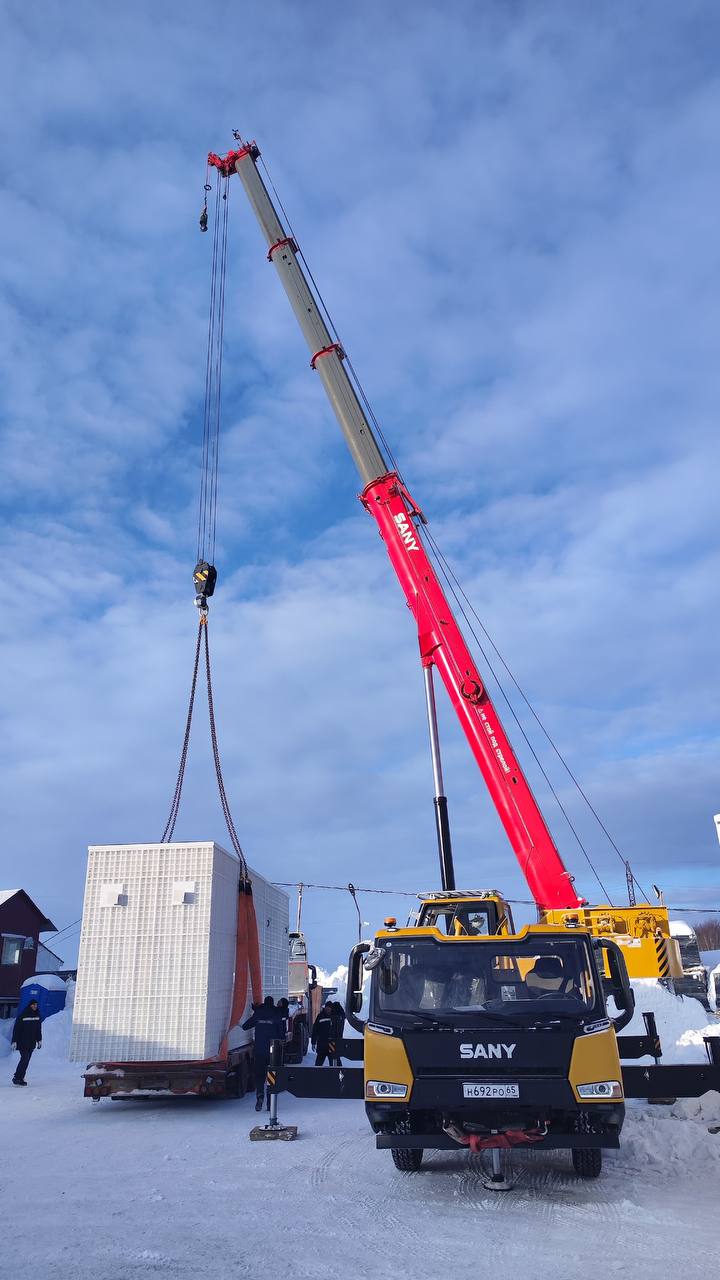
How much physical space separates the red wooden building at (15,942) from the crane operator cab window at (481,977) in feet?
94.7

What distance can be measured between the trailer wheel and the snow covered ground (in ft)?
0.40

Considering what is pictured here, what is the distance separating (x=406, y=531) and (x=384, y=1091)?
11.6 m

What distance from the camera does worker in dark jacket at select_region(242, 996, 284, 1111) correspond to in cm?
1247

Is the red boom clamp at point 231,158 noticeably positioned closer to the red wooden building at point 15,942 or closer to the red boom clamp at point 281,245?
the red boom clamp at point 281,245

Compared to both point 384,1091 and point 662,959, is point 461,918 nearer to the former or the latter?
point 384,1091

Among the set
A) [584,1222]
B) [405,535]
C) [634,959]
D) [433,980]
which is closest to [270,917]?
[634,959]

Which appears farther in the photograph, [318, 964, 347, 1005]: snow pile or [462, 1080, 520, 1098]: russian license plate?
[318, 964, 347, 1005]: snow pile

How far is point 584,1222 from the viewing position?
6.48 metres

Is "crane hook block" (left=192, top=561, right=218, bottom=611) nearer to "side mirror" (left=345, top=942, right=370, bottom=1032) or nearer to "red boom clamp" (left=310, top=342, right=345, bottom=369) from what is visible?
"red boom clamp" (left=310, top=342, right=345, bottom=369)

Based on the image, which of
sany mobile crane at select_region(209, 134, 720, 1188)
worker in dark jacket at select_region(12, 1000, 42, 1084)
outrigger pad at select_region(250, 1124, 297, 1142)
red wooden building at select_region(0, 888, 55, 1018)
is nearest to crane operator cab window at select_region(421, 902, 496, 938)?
sany mobile crane at select_region(209, 134, 720, 1188)

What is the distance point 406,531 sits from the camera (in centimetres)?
1708

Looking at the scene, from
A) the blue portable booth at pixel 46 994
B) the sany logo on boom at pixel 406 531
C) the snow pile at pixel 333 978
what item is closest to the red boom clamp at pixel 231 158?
the sany logo on boom at pixel 406 531

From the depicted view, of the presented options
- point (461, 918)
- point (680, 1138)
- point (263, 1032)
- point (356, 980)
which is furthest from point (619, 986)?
point (263, 1032)

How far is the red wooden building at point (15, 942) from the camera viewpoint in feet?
106
